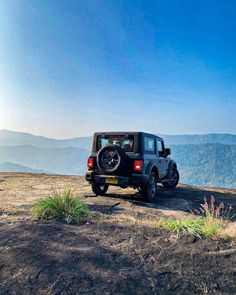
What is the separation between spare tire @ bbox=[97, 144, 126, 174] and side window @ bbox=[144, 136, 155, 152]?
38.5 inches

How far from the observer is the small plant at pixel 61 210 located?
503 centimetres

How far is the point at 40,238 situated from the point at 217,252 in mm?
2476

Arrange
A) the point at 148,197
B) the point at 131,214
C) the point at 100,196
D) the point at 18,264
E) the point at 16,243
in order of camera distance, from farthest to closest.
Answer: the point at 100,196 → the point at 148,197 → the point at 131,214 → the point at 16,243 → the point at 18,264

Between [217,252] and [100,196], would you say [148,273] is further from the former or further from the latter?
[100,196]

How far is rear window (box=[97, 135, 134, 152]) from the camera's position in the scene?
8289 millimetres

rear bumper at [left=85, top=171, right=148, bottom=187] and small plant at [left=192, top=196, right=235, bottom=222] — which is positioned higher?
rear bumper at [left=85, top=171, right=148, bottom=187]

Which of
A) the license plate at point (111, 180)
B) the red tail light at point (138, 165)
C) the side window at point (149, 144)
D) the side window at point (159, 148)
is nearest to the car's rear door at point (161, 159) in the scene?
the side window at point (159, 148)

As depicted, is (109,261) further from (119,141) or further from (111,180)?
(119,141)

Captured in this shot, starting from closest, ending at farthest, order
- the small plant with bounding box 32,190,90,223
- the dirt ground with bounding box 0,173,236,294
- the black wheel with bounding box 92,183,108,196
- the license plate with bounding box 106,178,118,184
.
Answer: the dirt ground with bounding box 0,173,236,294 < the small plant with bounding box 32,190,90,223 < the license plate with bounding box 106,178,118,184 < the black wheel with bounding box 92,183,108,196

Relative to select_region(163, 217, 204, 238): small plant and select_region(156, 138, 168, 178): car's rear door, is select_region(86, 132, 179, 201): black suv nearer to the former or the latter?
select_region(156, 138, 168, 178): car's rear door

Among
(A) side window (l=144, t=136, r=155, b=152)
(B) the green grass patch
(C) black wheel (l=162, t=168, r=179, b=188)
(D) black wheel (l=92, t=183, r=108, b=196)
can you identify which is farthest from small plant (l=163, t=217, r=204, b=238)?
(C) black wheel (l=162, t=168, r=179, b=188)

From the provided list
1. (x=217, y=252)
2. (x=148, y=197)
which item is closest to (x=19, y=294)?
(x=217, y=252)

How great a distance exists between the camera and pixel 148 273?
295cm

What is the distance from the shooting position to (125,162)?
789cm
